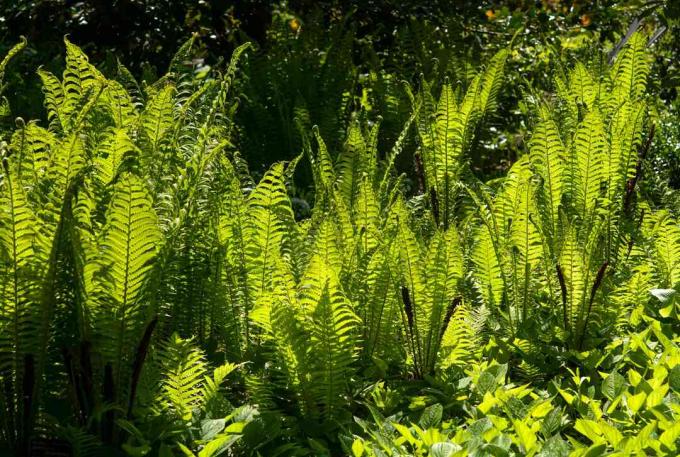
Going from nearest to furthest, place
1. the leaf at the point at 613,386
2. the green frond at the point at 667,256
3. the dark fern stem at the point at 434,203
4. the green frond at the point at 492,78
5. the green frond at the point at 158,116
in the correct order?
1. the leaf at the point at 613,386
2. the green frond at the point at 158,116
3. the green frond at the point at 667,256
4. the dark fern stem at the point at 434,203
5. the green frond at the point at 492,78

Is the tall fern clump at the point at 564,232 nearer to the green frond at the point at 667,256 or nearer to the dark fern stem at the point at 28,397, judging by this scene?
the green frond at the point at 667,256

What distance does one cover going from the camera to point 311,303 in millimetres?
2639

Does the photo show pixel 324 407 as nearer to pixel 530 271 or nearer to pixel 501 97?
pixel 530 271

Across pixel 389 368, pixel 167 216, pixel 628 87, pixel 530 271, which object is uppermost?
pixel 628 87

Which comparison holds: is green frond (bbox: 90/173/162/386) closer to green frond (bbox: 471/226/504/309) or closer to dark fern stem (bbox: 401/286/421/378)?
dark fern stem (bbox: 401/286/421/378)

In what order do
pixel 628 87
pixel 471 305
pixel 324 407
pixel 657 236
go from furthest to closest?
pixel 628 87
pixel 657 236
pixel 471 305
pixel 324 407

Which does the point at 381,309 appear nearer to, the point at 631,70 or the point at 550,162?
the point at 550,162

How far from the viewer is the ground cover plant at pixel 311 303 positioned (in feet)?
7.77

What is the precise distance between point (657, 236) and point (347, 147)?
1.38 metres

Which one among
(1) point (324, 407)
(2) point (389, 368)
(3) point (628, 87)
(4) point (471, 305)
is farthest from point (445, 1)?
(1) point (324, 407)

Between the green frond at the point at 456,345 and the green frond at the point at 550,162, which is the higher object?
the green frond at the point at 550,162

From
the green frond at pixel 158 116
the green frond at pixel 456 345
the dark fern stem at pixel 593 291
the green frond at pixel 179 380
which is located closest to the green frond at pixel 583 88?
the dark fern stem at pixel 593 291

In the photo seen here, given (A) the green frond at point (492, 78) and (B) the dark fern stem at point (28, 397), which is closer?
(B) the dark fern stem at point (28, 397)

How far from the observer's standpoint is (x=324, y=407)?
8.75ft
